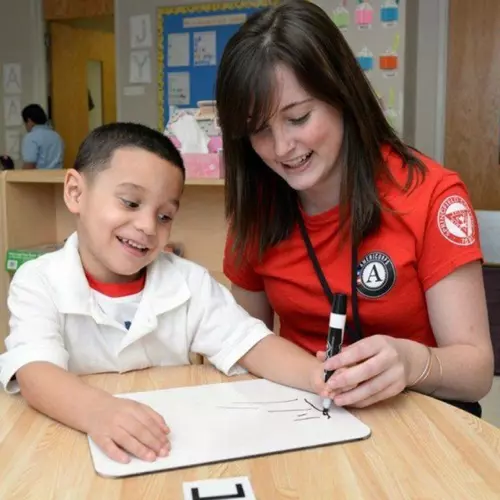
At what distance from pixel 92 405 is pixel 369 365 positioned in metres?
0.36

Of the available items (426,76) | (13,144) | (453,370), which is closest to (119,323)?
(453,370)

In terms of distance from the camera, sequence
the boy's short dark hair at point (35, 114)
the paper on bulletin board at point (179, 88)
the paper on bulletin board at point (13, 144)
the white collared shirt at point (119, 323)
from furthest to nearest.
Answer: the paper on bulletin board at point (13, 144) → the boy's short dark hair at point (35, 114) → the paper on bulletin board at point (179, 88) → the white collared shirt at point (119, 323)

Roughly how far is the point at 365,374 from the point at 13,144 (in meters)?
5.69

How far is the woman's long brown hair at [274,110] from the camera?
3.50ft

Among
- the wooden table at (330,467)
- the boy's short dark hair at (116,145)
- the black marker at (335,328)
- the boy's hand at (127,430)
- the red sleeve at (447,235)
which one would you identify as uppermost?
the boy's short dark hair at (116,145)

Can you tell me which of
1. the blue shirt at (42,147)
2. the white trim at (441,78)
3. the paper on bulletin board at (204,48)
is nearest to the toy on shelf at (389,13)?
the white trim at (441,78)

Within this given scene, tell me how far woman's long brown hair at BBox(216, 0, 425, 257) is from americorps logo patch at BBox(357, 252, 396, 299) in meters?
0.04

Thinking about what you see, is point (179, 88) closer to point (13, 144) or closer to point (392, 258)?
point (13, 144)

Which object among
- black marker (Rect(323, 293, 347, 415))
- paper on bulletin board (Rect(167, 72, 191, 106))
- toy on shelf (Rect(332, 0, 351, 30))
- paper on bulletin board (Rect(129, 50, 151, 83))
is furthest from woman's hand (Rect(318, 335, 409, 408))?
paper on bulletin board (Rect(129, 50, 151, 83))

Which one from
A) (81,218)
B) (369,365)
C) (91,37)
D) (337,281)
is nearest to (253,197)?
(337,281)

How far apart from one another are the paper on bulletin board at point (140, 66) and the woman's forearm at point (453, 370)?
4414 mm

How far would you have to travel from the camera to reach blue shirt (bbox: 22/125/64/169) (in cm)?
551

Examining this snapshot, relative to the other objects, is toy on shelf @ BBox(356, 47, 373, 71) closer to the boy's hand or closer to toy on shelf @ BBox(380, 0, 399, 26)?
toy on shelf @ BBox(380, 0, 399, 26)

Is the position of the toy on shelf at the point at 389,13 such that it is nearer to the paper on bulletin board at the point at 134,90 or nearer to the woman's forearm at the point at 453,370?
the paper on bulletin board at the point at 134,90
